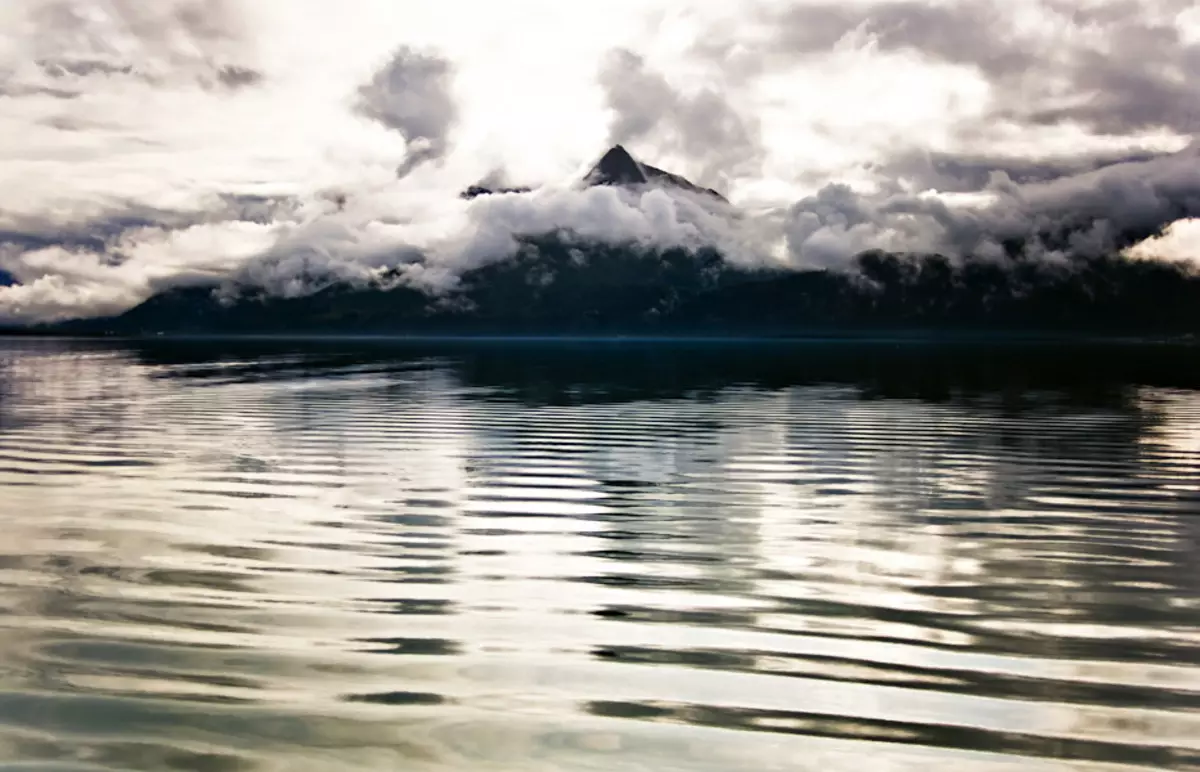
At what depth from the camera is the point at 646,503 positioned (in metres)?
27.4

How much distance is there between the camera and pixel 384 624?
15.3 meters

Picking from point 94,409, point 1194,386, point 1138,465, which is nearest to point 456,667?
point 1138,465

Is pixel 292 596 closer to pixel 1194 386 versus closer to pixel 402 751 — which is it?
pixel 402 751

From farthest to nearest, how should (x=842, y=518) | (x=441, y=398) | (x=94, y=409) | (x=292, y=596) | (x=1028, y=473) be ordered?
(x=441, y=398)
(x=94, y=409)
(x=1028, y=473)
(x=842, y=518)
(x=292, y=596)

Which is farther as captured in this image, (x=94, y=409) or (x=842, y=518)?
(x=94, y=409)

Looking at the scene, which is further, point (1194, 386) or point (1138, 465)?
point (1194, 386)

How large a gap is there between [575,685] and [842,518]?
13564 millimetres

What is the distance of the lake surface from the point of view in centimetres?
1113

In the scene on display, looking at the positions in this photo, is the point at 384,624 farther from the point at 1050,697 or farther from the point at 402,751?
the point at 1050,697

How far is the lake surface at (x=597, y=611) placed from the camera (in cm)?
1113

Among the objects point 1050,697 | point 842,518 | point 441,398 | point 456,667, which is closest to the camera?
point 1050,697

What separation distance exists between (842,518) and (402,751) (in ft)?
53.1

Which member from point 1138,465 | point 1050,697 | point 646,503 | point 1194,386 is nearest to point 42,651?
point 1050,697

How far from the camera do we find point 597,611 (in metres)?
16.2
